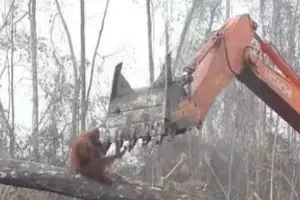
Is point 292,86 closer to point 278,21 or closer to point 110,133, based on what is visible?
point 110,133

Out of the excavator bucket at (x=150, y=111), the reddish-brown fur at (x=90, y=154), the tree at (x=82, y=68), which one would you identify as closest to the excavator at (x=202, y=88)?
the excavator bucket at (x=150, y=111)

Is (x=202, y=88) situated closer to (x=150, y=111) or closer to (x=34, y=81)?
(x=150, y=111)

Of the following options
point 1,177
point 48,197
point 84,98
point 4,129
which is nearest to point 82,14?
point 84,98

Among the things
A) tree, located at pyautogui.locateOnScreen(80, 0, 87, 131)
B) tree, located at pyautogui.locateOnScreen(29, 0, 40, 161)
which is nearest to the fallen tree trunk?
tree, located at pyautogui.locateOnScreen(29, 0, 40, 161)

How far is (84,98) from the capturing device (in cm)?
1831

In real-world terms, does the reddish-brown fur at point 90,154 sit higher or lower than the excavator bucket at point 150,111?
lower

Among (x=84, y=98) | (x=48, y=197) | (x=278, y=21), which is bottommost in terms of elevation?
(x=48, y=197)

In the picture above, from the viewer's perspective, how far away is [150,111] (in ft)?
16.3

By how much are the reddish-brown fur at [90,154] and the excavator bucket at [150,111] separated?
0.56ft

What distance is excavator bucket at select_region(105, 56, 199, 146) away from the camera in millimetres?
4891

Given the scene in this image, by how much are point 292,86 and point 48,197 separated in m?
5.86

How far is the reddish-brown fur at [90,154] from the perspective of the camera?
5.20 meters

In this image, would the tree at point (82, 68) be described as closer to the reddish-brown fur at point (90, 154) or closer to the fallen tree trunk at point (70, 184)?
the fallen tree trunk at point (70, 184)

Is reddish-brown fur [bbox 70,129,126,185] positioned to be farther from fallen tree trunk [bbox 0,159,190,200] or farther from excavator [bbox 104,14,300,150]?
fallen tree trunk [bbox 0,159,190,200]
